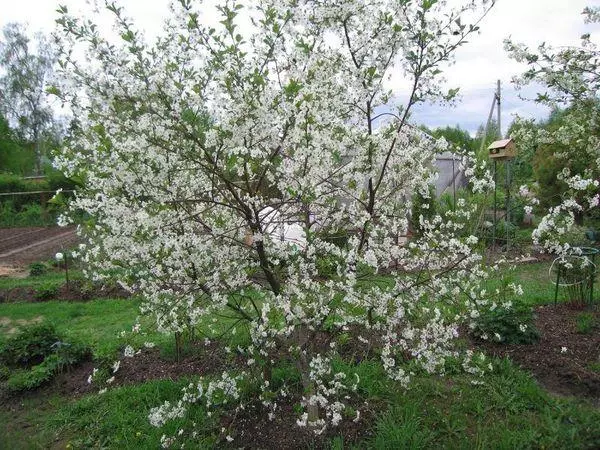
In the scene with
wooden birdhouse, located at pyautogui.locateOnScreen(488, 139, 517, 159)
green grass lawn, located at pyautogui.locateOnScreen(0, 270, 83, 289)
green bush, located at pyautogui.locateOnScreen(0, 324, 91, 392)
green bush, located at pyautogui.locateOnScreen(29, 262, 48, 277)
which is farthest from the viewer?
Result: green bush, located at pyautogui.locateOnScreen(29, 262, 48, 277)

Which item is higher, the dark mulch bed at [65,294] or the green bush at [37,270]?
the green bush at [37,270]

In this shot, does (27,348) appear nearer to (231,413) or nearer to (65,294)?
(231,413)

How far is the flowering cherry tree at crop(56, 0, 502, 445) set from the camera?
268cm

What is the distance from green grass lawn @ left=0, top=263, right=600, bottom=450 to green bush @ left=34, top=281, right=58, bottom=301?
380 centimetres

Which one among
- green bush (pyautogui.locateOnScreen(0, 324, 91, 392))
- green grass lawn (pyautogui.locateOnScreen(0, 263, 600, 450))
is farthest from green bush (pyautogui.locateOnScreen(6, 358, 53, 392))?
green grass lawn (pyautogui.locateOnScreen(0, 263, 600, 450))

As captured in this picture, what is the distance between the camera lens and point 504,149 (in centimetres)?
800

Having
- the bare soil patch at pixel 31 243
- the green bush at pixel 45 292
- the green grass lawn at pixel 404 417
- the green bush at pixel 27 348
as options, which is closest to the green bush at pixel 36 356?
the green bush at pixel 27 348

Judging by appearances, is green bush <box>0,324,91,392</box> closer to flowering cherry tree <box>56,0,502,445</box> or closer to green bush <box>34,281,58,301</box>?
flowering cherry tree <box>56,0,502,445</box>

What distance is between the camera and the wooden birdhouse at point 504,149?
796 cm

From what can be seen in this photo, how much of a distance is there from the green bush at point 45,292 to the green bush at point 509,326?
21.8 feet

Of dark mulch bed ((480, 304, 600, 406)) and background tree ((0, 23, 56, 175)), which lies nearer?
dark mulch bed ((480, 304, 600, 406))

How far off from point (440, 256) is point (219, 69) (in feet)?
6.16

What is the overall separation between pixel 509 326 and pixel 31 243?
13209 mm

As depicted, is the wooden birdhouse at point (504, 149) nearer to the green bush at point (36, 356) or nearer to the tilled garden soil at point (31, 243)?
the green bush at point (36, 356)
